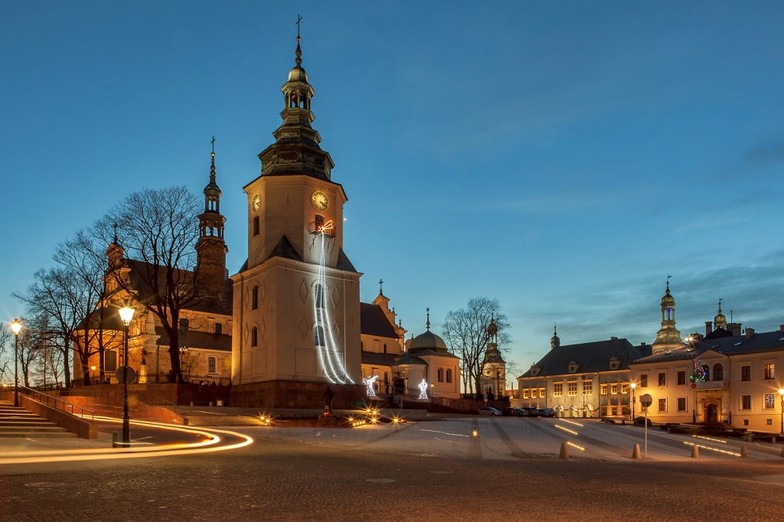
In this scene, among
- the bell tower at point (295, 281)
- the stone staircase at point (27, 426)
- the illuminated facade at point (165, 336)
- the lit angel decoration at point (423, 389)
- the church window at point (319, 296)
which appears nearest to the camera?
the stone staircase at point (27, 426)

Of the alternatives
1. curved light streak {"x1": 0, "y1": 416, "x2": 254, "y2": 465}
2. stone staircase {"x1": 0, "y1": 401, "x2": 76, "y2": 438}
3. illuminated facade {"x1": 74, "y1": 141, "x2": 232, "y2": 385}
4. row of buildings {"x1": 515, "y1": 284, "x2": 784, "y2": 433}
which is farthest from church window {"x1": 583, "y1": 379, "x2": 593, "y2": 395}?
stone staircase {"x1": 0, "y1": 401, "x2": 76, "y2": 438}

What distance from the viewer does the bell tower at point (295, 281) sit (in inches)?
1959

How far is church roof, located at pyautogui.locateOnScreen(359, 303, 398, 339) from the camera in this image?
85375 millimetres

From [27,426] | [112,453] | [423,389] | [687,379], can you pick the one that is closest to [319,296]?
[423,389]

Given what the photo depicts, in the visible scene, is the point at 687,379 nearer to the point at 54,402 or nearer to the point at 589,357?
the point at 589,357

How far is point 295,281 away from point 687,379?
45.7 meters

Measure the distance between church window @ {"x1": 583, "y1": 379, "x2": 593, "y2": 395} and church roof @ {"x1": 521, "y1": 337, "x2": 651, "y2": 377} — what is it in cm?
146

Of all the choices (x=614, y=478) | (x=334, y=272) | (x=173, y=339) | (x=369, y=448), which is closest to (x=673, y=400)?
(x=334, y=272)

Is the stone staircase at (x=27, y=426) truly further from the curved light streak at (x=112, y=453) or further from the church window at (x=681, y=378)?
the church window at (x=681, y=378)

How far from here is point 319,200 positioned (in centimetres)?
5431

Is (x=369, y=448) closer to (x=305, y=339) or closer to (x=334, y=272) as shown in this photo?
(x=305, y=339)

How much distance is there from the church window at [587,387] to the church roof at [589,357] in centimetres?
146

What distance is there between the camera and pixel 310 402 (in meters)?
49.0

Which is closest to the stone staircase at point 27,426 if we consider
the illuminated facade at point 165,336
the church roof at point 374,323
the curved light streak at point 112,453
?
the curved light streak at point 112,453
